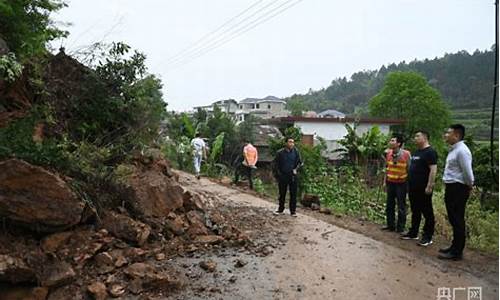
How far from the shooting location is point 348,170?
45.2ft

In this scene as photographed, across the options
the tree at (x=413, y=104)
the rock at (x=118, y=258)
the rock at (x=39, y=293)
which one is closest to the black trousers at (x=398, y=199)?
the rock at (x=118, y=258)

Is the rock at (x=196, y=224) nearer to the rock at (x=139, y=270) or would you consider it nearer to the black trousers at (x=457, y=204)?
the rock at (x=139, y=270)

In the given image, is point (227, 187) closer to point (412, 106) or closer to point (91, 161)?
point (91, 161)

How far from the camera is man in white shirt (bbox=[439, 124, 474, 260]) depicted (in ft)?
16.4

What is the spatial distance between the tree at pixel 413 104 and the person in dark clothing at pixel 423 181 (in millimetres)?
36248

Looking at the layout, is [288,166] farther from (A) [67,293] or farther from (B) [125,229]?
(A) [67,293]

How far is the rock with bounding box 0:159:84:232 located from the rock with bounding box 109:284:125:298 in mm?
1038

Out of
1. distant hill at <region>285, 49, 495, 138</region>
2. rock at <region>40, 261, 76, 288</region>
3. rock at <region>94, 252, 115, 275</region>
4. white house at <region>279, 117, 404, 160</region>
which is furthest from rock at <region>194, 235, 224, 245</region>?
white house at <region>279, 117, 404, 160</region>

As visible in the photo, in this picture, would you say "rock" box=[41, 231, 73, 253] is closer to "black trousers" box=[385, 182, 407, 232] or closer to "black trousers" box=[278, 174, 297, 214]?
"black trousers" box=[278, 174, 297, 214]

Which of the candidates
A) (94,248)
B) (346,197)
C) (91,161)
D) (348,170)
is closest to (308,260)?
(94,248)

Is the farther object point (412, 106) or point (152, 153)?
point (412, 106)

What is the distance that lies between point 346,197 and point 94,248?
859 centimetres

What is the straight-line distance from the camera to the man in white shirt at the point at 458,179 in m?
4.99

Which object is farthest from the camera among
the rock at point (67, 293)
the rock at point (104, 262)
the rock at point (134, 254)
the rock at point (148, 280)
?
the rock at point (134, 254)
